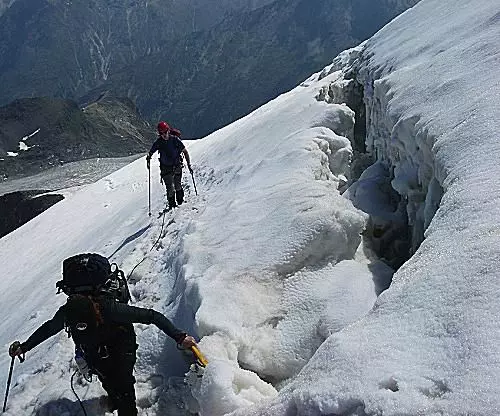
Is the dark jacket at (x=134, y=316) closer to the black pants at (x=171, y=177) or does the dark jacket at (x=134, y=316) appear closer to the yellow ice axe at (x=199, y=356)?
the yellow ice axe at (x=199, y=356)

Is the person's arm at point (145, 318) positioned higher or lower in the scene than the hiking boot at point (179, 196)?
higher

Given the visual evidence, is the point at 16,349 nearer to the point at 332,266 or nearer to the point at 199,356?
the point at 199,356

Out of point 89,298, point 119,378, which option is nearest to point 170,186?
point 119,378

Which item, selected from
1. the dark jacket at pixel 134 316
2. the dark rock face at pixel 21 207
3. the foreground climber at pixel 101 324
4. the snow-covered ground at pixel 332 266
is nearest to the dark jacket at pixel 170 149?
the snow-covered ground at pixel 332 266

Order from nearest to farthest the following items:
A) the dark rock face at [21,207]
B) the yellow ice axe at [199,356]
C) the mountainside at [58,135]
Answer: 1. the yellow ice axe at [199,356]
2. the dark rock face at [21,207]
3. the mountainside at [58,135]

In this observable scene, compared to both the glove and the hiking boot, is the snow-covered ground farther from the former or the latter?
the glove

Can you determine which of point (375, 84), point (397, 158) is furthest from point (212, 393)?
point (375, 84)

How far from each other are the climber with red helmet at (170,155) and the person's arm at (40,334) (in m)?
7.99

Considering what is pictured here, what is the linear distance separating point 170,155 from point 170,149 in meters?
0.15

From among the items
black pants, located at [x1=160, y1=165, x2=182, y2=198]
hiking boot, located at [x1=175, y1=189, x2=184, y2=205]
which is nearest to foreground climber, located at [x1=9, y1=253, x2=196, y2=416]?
black pants, located at [x1=160, y1=165, x2=182, y2=198]

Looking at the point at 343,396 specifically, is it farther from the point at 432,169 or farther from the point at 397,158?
the point at 397,158

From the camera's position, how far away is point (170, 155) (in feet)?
46.7

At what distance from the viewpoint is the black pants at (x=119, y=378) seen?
6.55 metres

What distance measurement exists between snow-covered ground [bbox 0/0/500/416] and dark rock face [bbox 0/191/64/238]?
27550 millimetres
